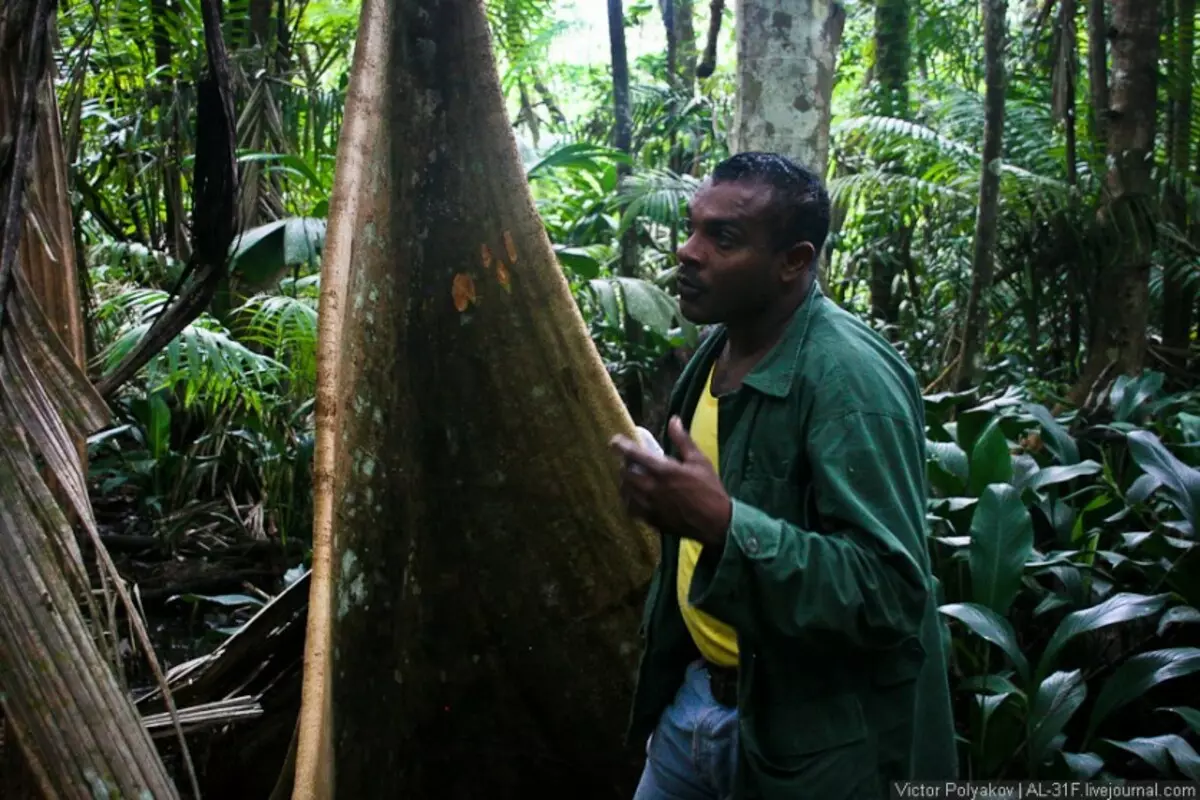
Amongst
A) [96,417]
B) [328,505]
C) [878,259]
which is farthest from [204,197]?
[878,259]

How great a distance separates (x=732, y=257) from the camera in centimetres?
163

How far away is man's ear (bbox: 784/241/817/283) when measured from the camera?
1636mm

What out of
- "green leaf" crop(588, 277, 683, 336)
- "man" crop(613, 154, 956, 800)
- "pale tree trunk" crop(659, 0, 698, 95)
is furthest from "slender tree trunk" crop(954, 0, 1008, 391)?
"man" crop(613, 154, 956, 800)

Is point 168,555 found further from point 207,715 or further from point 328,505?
point 328,505

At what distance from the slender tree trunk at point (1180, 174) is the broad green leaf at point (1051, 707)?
341cm

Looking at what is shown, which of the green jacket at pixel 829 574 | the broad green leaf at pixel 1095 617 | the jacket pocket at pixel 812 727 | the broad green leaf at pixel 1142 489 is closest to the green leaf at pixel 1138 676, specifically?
the broad green leaf at pixel 1095 617

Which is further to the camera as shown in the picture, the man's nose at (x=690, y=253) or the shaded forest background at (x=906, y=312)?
the shaded forest background at (x=906, y=312)

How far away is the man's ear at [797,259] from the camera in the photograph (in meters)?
1.64

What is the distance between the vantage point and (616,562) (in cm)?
254

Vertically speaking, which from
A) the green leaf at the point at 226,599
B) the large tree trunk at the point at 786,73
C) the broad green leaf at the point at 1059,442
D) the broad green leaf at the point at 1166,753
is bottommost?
the broad green leaf at the point at 1166,753

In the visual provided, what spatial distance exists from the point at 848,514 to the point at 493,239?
1.35 metres

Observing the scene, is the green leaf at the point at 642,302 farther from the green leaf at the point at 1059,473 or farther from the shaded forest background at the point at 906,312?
the green leaf at the point at 1059,473

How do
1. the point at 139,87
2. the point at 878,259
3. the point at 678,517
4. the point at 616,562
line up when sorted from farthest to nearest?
the point at 878,259 → the point at 139,87 → the point at 616,562 → the point at 678,517

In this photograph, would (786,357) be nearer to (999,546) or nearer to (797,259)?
(797,259)
